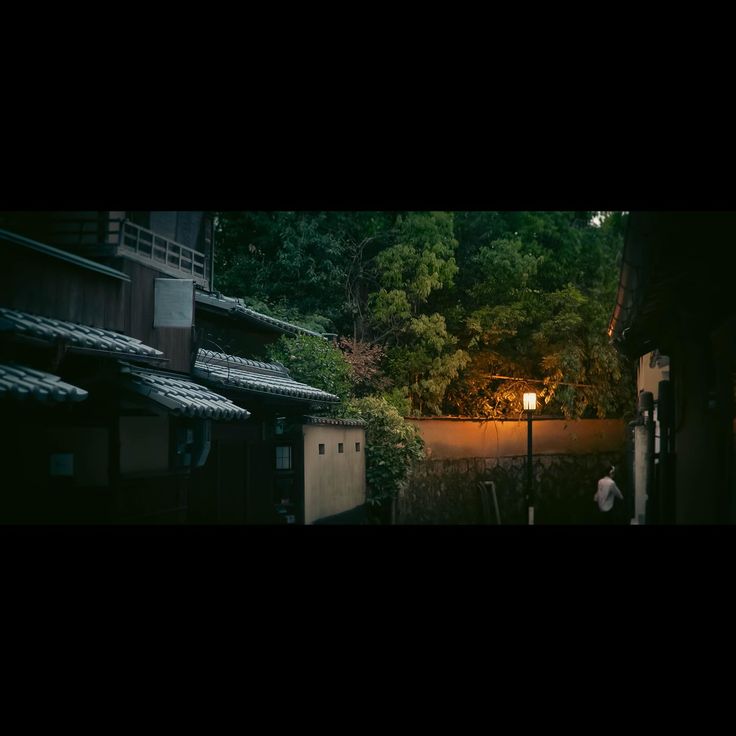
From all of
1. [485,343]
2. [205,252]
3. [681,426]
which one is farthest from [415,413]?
[681,426]

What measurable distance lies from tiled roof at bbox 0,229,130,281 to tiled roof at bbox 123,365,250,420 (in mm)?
762

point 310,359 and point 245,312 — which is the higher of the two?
point 245,312

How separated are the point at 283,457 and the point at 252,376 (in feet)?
3.86

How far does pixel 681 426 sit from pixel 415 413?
13.3ft

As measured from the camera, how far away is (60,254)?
6477mm

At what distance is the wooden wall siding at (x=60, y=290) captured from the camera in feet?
20.0

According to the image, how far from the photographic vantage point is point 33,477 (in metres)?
6.30

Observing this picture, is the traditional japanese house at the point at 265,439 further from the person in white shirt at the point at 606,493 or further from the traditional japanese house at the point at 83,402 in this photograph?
the person in white shirt at the point at 606,493

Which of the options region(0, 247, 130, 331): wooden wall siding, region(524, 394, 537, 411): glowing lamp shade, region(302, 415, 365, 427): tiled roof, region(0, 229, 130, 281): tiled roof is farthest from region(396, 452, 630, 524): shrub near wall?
region(0, 229, 130, 281): tiled roof

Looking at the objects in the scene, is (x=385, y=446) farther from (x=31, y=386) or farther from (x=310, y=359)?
(x=31, y=386)

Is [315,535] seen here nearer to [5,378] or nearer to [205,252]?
[5,378]

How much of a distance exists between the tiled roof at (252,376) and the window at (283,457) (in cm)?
66

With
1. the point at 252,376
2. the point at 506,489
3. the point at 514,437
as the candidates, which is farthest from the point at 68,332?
the point at 514,437

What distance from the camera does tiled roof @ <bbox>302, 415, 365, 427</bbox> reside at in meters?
10.2
